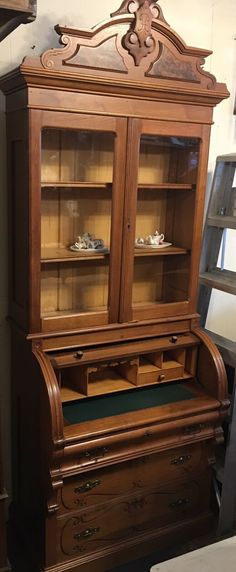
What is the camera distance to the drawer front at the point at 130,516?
2.03m

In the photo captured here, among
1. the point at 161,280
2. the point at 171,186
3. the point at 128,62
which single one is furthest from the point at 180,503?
the point at 128,62

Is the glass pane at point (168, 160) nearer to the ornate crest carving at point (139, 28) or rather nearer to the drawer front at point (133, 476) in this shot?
the ornate crest carving at point (139, 28)

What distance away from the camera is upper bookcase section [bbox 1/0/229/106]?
177 cm

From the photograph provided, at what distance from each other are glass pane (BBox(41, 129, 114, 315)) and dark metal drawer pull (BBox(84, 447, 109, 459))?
20.6 inches

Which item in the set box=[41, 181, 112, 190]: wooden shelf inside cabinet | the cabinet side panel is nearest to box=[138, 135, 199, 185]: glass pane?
box=[41, 181, 112, 190]: wooden shelf inside cabinet

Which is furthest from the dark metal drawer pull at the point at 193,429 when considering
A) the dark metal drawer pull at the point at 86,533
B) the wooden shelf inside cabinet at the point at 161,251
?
the wooden shelf inside cabinet at the point at 161,251

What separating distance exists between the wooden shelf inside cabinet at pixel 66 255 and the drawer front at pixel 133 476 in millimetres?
802

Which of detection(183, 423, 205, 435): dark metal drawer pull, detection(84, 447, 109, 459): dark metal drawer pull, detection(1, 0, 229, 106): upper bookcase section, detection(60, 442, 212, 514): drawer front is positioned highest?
detection(1, 0, 229, 106): upper bookcase section

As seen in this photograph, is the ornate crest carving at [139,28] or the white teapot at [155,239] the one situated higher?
the ornate crest carving at [139,28]

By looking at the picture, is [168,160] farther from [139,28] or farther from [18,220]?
[18,220]

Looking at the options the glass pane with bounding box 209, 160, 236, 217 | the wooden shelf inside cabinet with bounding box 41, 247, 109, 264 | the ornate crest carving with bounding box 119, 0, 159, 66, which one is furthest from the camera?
the glass pane with bounding box 209, 160, 236, 217

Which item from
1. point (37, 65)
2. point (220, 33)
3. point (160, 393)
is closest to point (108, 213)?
point (37, 65)

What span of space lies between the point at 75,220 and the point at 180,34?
1056 millimetres

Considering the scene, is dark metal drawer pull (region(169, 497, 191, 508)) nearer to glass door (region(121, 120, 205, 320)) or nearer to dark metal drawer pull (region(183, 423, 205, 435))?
dark metal drawer pull (region(183, 423, 205, 435))
